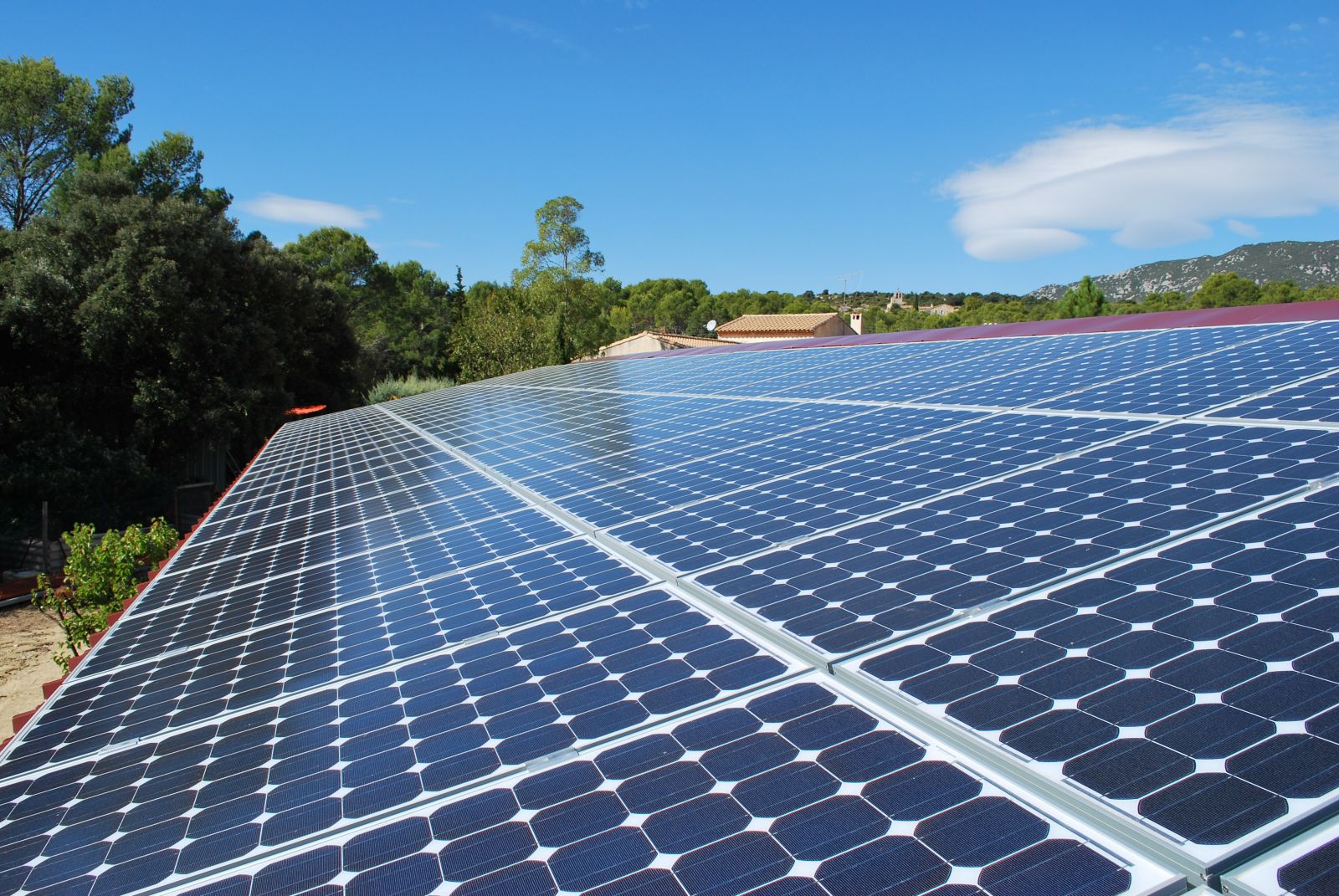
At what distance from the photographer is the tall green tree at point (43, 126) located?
134 ft

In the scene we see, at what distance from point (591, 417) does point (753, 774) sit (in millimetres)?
11263

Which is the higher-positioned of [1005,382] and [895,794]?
[1005,382]

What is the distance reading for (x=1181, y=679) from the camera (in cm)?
269

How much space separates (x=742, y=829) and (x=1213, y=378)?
758 cm

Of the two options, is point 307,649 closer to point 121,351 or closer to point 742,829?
point 742,829

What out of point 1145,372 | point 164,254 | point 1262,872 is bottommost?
point 1262,872

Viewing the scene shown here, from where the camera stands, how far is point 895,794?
2449 millimetres

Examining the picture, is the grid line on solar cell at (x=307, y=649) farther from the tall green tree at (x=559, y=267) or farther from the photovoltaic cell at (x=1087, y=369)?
the tall green tree at (x=559, y=267)

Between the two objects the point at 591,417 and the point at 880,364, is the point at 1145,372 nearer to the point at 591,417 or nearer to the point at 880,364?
the point at 880,364

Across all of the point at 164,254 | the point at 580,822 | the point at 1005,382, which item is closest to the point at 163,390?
the point at 164,254

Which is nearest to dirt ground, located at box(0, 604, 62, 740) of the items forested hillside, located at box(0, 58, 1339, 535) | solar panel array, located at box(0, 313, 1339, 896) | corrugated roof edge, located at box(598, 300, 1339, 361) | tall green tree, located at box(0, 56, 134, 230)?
forested hillside, located at box(0, 58, 1339, 535)

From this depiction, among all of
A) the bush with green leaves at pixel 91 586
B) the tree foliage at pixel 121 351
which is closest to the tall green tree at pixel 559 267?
the tree foliage at pixel 121 351

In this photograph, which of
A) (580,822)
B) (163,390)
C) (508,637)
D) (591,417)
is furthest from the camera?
(163,390)

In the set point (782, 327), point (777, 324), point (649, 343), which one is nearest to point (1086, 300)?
point (649, 343)
